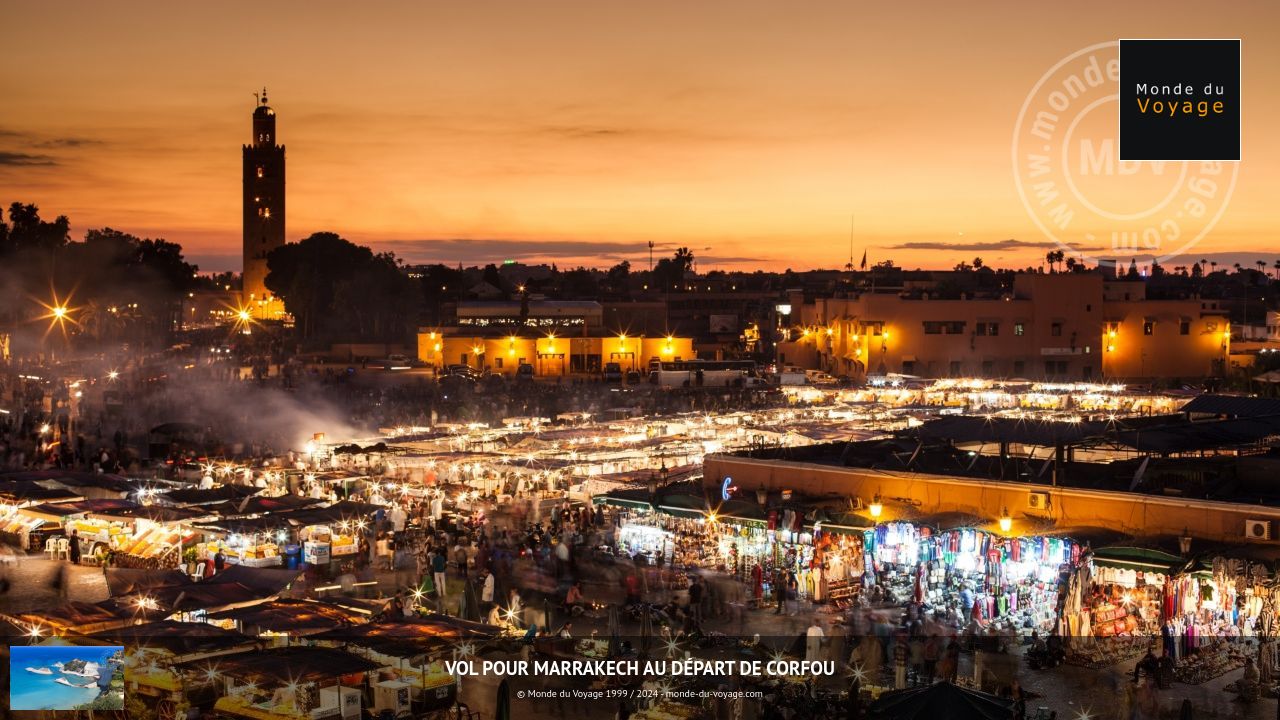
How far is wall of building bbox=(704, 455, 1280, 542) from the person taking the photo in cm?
1398

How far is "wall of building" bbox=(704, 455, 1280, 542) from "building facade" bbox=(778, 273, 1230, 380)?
35409mm

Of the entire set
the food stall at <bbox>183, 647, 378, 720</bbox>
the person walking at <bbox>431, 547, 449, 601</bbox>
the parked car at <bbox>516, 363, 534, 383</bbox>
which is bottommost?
the person walking at <bbox>431, 547, 449, 601</bbox>

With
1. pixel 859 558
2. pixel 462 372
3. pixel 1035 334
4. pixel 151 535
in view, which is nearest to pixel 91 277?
pixel 462 372

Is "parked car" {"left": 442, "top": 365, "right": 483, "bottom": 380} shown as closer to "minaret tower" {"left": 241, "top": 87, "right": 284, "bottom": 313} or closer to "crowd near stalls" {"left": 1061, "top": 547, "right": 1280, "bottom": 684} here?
"crowd near stalls" {"left": 1061, "top": 547, "right": 1280, "bottom": 684}

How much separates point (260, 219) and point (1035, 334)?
71.8 m

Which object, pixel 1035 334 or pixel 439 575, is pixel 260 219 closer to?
pixel 1035 334

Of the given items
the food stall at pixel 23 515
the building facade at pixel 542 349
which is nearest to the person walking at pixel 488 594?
the food stall at pixel 23 515

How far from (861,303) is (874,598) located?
132ft

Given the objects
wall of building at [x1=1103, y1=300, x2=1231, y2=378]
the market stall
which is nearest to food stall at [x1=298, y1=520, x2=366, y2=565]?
the market stall

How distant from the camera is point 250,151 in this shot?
10688 cm

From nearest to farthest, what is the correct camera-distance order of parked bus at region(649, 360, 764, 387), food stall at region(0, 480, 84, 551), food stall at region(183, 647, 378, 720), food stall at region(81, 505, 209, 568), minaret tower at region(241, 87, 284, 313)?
1. food stall at region(183, 647, 378, 720)
2. food stall at region(81, 505, 209, 568)
3. food stall at region(0, 480, 84, 551)
4. parked bus at region(649, 360, 764, 387)
5. minaret tower at region(241, 87, 284, 313)

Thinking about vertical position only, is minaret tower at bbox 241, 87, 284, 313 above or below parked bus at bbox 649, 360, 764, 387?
above

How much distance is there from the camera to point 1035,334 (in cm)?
5566

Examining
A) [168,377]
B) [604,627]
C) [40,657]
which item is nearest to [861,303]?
[168,377]
